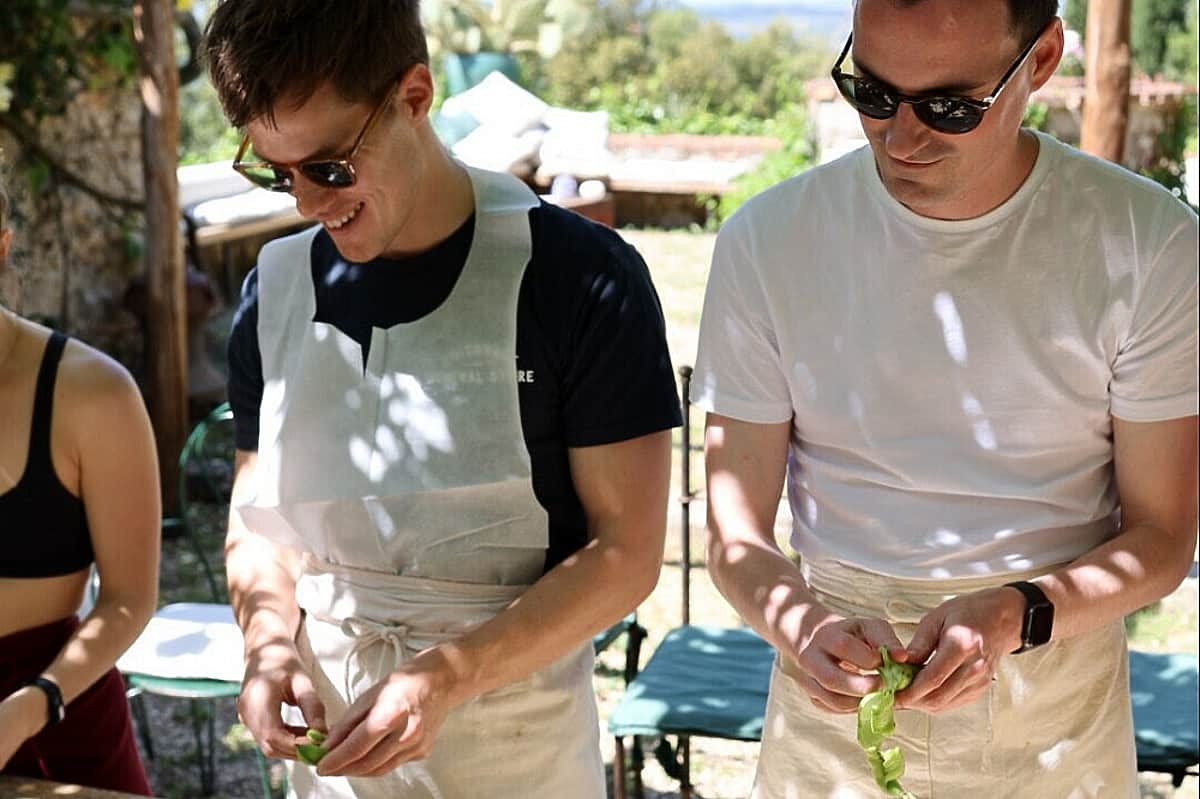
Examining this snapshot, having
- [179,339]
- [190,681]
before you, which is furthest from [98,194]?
[190,681]

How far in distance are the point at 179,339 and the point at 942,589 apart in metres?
5.83

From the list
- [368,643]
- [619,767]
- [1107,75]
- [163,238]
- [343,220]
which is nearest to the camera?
[343,220]

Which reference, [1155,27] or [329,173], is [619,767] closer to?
[329,173]

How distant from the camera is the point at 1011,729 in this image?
1908 mm

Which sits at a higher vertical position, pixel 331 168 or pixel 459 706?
pixel 331 168

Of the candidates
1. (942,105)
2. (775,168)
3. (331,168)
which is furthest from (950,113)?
(775,168)

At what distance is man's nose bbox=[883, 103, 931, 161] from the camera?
68.9 inches

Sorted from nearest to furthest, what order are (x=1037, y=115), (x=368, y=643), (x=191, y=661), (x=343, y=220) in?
1. (x=343, y=220)
2. (x=368, y=643)
3. (x=191, y=661)
4. (x=1037, y=115)

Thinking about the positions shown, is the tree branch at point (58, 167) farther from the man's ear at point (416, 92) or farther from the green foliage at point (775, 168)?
the green foliage at point (775, 168)

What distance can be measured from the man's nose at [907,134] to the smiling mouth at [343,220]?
26.8 inches

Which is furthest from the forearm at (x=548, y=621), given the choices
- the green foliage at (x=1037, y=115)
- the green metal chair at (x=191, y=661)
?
the green foliage at (x=1037, y=115)

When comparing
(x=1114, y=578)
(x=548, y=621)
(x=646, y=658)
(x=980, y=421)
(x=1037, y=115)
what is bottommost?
(x=646, y=658)

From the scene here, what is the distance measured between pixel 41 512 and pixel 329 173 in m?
0.89

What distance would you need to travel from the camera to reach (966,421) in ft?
6.15
